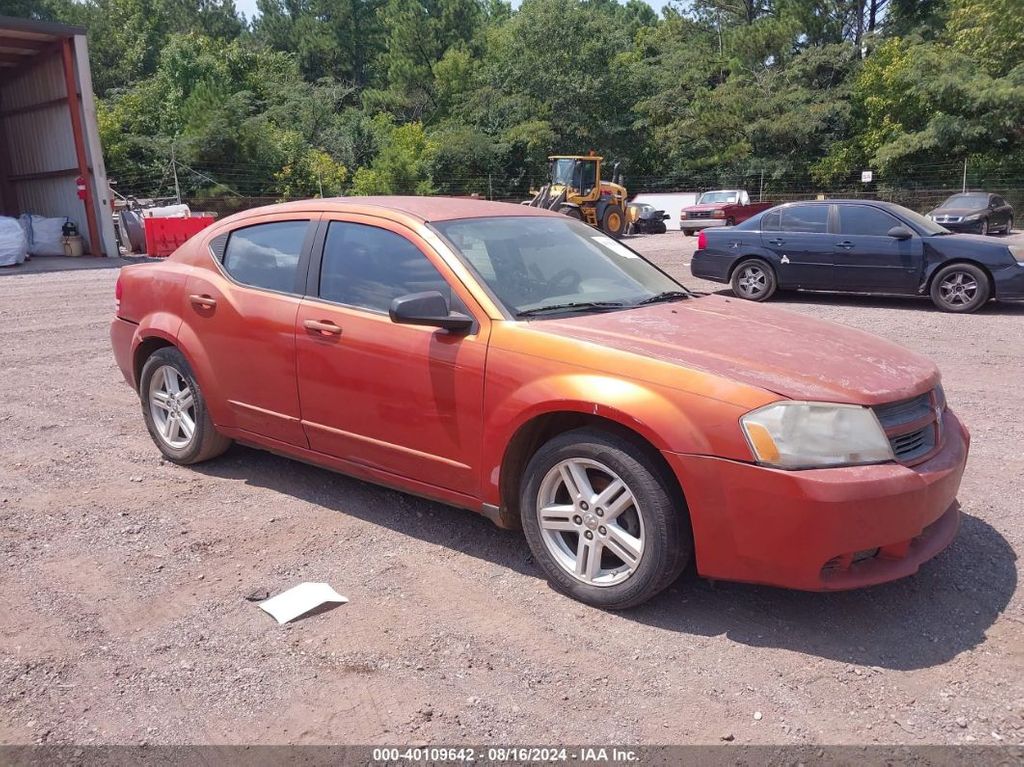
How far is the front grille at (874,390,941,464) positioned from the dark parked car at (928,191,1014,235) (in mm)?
23169

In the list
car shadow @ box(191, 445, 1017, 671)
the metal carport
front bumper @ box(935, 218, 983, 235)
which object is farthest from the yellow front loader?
car shadow @ box(191, 445, 1017, 671)

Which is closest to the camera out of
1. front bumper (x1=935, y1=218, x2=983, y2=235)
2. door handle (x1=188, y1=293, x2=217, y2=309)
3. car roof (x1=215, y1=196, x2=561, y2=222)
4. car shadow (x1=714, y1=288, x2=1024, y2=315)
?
car roof (x1=215, y1=196, x2=561, y2=222)

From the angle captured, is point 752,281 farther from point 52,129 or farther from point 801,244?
point 52,129

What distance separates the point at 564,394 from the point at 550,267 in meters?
1.03

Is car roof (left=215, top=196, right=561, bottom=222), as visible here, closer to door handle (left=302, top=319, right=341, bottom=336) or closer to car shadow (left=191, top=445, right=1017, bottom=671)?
door handle (left=302, top=319, right=341, bottom=336)

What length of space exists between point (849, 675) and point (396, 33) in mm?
69940

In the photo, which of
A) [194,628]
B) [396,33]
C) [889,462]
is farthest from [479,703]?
[396,33]

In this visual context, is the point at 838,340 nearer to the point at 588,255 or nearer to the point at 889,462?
the point at 889,462

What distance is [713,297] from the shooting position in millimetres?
4617

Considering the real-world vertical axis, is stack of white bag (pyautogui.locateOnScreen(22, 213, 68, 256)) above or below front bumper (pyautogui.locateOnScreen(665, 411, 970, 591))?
above

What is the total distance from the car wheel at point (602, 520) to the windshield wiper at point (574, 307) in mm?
639

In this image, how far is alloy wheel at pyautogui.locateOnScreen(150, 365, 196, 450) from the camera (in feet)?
16.6

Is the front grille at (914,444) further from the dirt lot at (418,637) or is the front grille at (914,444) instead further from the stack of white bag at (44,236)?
the stack of white bag at (44,236)

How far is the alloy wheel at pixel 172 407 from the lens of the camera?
16.6ft
